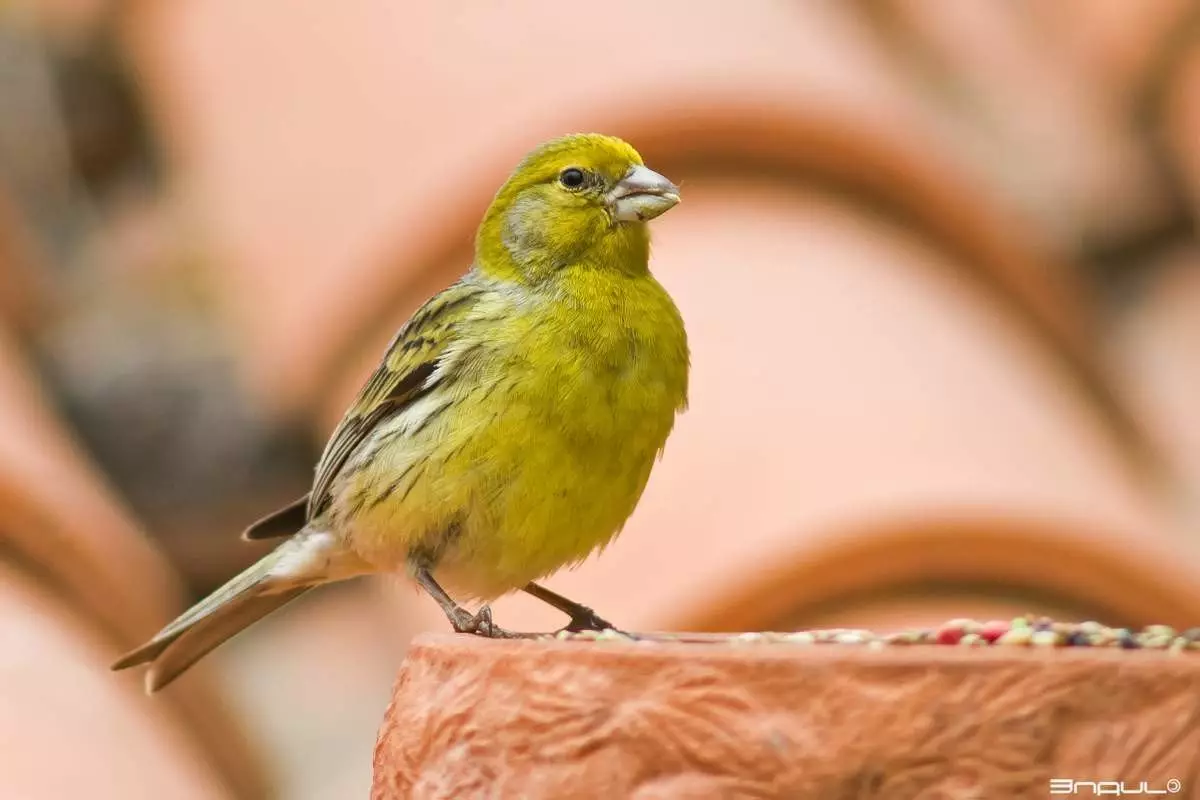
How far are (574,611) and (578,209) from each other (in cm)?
61

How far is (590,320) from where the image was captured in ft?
8.18

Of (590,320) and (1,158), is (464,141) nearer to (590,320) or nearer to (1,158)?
(590,320)

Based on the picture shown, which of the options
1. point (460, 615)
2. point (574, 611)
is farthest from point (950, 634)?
point (574, 611)

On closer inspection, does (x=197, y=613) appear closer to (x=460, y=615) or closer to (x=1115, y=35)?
(x=460, y=615)

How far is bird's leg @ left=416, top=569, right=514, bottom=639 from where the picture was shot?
226cm

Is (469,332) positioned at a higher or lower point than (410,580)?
higher

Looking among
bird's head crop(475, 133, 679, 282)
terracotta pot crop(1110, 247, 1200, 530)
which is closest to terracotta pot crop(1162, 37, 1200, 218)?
terracotta pot crop(1110, 247, 1200, 530)

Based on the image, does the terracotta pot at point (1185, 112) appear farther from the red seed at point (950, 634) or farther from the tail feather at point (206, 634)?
the red seed at point (950, 634)

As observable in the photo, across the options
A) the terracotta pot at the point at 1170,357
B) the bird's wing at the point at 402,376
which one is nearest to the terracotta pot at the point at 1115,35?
the terracotta pot at the point at 1170,357

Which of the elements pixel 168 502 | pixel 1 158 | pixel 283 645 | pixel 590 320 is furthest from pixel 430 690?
pixel 1 158

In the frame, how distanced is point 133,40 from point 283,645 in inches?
81.9

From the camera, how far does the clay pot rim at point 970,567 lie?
2.68 m

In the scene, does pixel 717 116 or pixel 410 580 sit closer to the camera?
pixel 410 580

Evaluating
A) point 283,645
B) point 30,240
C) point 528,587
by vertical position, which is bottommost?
point 283,645
